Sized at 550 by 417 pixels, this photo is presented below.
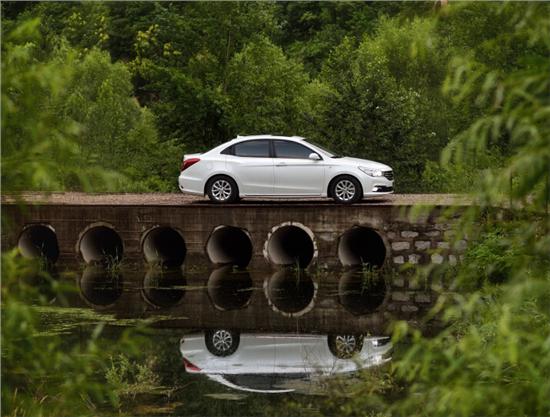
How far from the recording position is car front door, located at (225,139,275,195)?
26141mm

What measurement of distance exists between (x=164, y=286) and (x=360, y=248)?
6400 millimetres

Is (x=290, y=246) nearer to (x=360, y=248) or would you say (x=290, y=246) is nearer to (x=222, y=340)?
(x=360, y=248)

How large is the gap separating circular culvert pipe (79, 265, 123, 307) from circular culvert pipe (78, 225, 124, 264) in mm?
409

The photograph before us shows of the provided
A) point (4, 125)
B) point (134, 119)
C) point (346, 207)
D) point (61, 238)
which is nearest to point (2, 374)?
point (4, 125)

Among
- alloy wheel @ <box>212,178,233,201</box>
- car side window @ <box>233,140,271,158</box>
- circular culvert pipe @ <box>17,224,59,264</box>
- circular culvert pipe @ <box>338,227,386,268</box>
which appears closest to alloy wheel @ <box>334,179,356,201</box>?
circular culvert pipe @ <box>338,227,386,268</box>

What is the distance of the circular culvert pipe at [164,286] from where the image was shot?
2163 centimetres

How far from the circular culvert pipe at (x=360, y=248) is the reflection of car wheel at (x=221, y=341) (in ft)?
24.5

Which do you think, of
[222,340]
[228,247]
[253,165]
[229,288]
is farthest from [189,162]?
[222,340]

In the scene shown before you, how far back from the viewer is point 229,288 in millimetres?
23297

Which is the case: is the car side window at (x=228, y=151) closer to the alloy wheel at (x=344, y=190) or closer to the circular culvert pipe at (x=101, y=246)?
the alloy wheel at (x=344, y=190)

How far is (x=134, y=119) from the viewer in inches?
1844

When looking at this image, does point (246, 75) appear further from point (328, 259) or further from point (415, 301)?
point (415, 301)

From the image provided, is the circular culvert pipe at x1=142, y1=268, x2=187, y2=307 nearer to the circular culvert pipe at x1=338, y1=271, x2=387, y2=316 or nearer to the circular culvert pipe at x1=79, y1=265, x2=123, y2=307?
the circular culvert pipe at x1=79, y1=265, x2=123, y2=307

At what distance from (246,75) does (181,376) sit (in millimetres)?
21020
